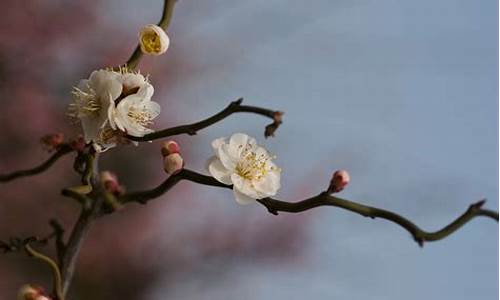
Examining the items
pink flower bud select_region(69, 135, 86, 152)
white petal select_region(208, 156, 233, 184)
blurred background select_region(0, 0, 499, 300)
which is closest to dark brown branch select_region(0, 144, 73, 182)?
pink flower bud select_region(69, 135, 86, 152)

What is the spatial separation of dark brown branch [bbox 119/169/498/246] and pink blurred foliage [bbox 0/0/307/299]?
543mm

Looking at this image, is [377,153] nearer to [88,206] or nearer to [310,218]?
[310,218]

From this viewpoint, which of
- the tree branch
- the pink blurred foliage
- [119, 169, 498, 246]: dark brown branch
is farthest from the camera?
the pink blurred foliage

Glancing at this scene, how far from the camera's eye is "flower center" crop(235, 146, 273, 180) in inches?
21.9

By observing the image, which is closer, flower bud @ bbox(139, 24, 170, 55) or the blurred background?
flower bud @ bbox(139, 24, 170, 55)

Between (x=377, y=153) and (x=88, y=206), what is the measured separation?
2.63 ft

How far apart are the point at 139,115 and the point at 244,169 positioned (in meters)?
0.09

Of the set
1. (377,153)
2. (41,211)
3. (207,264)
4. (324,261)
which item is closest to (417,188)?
(377,153)

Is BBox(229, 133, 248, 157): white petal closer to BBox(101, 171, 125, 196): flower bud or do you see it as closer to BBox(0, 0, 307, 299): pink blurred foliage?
BBox(101, 171, 125, 196): flower bud

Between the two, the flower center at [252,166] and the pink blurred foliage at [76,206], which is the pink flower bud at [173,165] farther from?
the pink blurred foliage at [76,206]

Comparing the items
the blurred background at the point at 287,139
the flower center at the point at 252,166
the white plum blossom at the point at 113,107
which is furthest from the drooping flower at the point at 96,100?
the blurred background at the point at 287,139

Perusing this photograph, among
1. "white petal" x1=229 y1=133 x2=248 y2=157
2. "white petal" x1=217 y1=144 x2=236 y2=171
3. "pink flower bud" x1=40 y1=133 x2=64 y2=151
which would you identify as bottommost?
"pink flower bud" x1=40 y1=133 x2=64 y2=151

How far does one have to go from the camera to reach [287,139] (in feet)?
4.05

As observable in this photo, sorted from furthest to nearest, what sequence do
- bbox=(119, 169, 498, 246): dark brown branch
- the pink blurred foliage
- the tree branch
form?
the pink blurred foliage → the tree branch → bbox=(119, 169, 498, 246): dark brown branch
